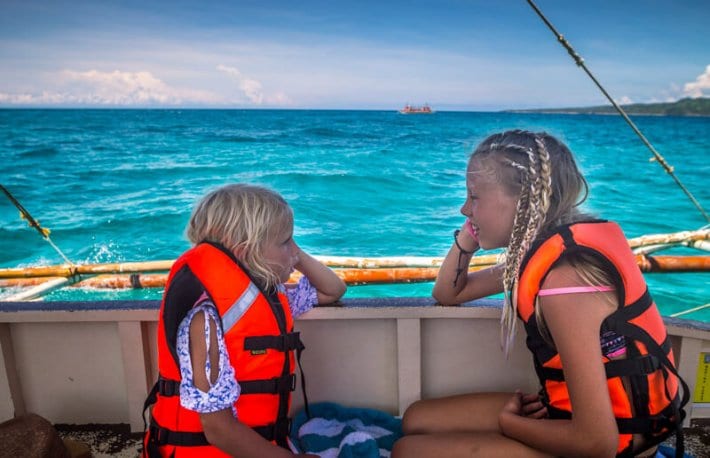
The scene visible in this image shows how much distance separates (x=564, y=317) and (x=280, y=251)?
2.69 feet

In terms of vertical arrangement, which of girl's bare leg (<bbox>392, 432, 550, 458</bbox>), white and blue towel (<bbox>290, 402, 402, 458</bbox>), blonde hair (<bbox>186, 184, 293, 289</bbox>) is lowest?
white and blue towel (<bbox>290, 402, 402, 458</bbox>)

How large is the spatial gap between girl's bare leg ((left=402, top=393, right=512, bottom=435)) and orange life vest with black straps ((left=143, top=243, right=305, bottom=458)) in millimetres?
526

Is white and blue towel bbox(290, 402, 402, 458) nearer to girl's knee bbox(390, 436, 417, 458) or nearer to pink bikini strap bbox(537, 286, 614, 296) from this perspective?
girl's knee bbox(390, 436, 417, 458)

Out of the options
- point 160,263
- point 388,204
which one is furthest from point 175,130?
point 160,263

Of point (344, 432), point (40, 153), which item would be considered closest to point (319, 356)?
point (344, 432)

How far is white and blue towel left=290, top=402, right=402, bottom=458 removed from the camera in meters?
1.95

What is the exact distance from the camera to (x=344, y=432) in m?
2.15

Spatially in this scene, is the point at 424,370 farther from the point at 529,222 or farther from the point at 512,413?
the point at 529,222

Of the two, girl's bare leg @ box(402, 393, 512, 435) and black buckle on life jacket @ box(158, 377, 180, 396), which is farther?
girl's bare leg @ box(402, 393, 512, 435)

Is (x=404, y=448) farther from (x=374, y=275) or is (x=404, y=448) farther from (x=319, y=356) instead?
(x=374, y=275)

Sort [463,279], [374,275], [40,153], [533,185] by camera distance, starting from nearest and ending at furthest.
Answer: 1. [533,185]
2. [463,279]
3. [374,275]
4. [40,153]

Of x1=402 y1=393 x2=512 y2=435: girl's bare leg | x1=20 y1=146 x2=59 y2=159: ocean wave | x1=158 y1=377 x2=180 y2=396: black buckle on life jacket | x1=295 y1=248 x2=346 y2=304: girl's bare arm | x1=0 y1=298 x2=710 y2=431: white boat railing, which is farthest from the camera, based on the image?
x1=20 y1=146 x2=59 y2=159: ocean wave

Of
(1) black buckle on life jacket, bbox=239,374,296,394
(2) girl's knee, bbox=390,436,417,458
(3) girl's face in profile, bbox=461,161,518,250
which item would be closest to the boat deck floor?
(1) black buckle on life jacket, bbox=239,374,296,394

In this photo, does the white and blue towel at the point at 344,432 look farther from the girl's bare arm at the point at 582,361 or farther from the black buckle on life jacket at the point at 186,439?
the girl's bare arm at the point at 582,361
